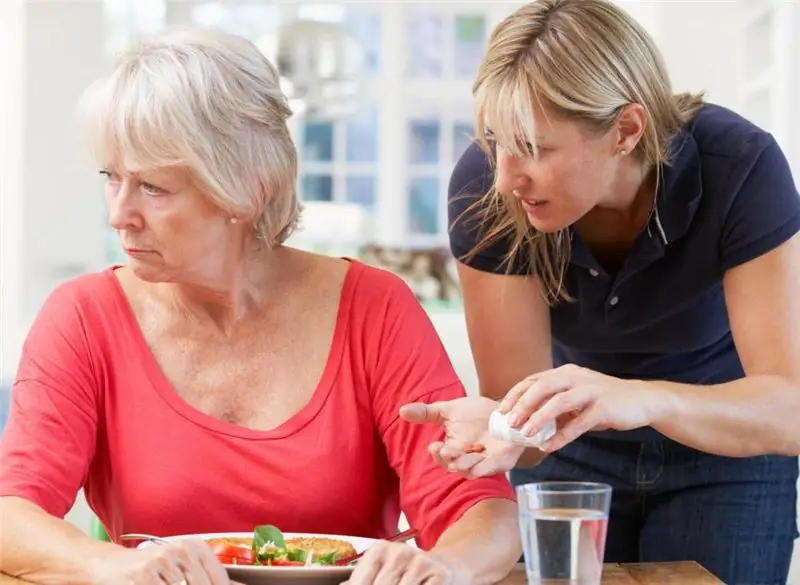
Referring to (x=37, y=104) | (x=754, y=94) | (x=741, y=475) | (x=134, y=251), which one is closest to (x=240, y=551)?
(x=134, y=251)

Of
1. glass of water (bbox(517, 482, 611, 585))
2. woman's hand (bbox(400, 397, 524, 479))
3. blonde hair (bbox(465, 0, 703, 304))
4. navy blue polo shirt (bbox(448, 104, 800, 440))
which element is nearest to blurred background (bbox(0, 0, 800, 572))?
navy blue polo shirt (bbox(448, 104, 800, 440))

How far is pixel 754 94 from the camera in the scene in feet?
17.6

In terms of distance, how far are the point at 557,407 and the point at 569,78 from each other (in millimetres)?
455

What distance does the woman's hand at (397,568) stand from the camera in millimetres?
1187

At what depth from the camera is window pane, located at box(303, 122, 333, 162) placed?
7734 mm

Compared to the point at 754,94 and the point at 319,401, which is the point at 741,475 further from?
the point at 754,94

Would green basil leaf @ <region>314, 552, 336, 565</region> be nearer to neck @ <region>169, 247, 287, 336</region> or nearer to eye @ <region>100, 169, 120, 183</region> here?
neck @ <region>169, 247, 287, 336</region>

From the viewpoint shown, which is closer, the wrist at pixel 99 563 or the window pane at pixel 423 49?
the wrist at pixel 99 563

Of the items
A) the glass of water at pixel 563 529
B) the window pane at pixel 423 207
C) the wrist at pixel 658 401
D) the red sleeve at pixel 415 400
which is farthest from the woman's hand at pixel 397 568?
the window pane at pixel 423 207

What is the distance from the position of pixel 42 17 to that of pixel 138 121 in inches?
190

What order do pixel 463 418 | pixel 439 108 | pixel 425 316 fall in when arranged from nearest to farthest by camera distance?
1. pixel 463 418
2. pixel 425 316
3. pixel 439 108

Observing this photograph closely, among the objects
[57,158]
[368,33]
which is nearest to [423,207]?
[368,33]

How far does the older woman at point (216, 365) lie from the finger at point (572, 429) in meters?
0.16

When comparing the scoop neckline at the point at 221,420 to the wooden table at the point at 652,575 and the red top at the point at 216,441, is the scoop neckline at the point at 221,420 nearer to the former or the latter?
the red top at the point at 216,441
